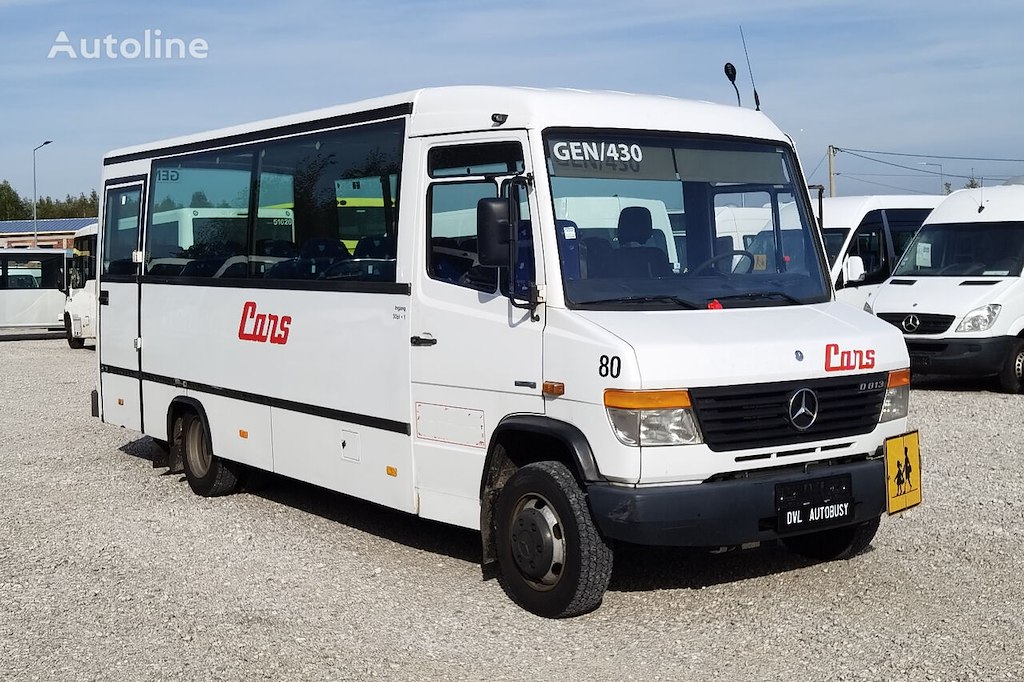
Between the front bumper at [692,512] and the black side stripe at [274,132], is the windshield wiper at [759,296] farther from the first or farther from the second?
the black side stripe at [274,132]

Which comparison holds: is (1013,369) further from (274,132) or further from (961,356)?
(274,132)

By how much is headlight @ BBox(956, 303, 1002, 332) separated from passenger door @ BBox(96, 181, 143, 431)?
10477mm

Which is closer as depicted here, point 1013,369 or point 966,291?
point 1013,369

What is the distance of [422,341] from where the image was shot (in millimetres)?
7566

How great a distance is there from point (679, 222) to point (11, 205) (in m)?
149

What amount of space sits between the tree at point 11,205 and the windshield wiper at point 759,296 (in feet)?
478

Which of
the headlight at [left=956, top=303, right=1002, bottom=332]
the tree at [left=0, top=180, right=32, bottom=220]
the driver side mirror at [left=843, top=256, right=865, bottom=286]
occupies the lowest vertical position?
the headlight at [left=956, top=303, right=1002, bottom=332]

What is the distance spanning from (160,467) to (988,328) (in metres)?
10.5

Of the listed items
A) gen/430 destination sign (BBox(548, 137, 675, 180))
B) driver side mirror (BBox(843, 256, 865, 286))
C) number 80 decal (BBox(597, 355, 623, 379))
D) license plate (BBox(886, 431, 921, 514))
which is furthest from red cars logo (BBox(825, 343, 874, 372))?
driver side mirror (BBox(843, 256, 865, 286))

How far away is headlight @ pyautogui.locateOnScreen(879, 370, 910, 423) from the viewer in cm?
702

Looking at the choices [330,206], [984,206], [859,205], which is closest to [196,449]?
[330,206]

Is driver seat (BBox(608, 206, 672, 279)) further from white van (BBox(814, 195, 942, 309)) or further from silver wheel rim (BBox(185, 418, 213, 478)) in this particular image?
white van (BBox(814, 195, 942, 309))

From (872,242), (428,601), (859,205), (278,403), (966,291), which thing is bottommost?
(428,601)

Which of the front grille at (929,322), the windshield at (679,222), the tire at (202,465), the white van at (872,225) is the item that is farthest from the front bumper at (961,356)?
the windshield at (679,222)
